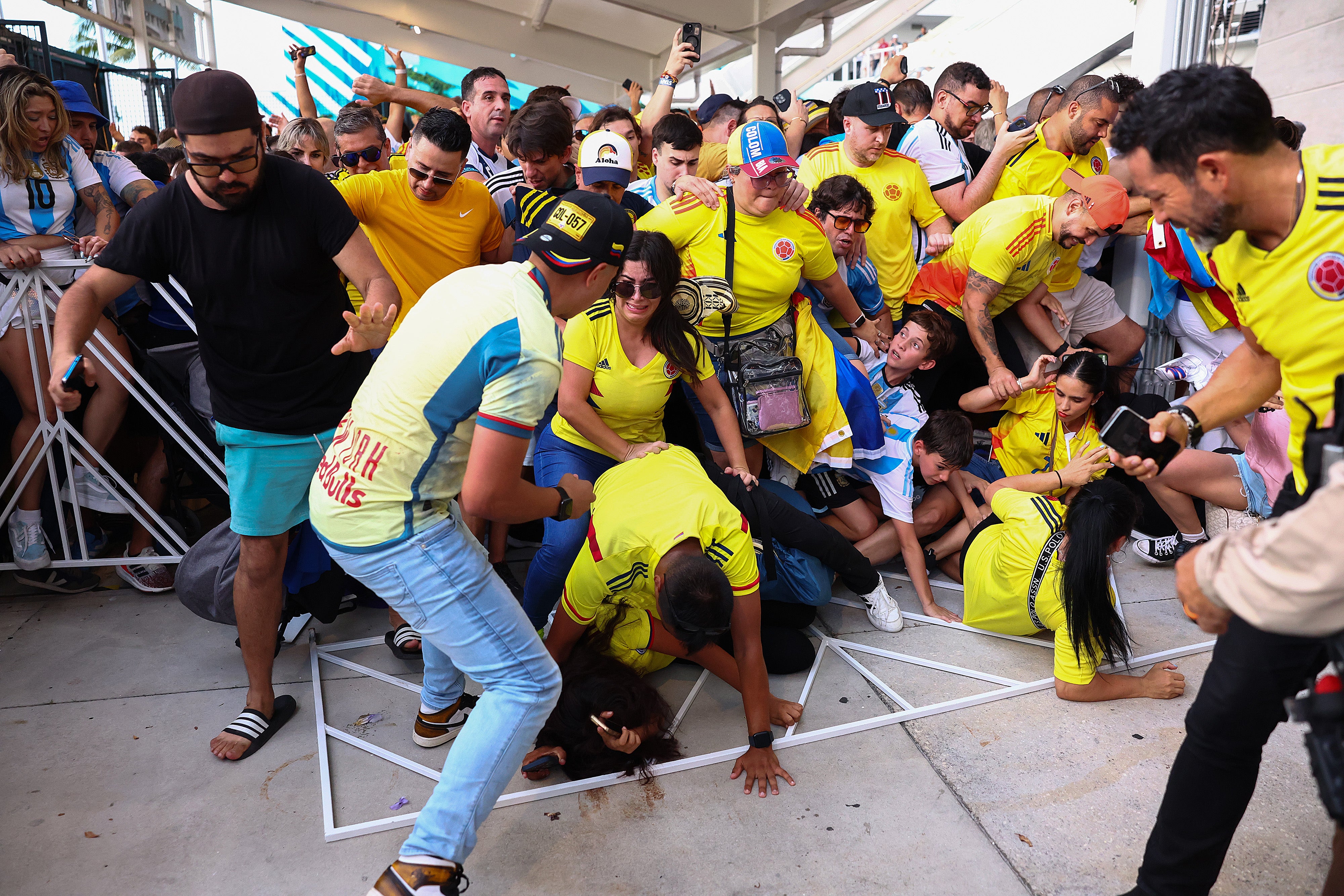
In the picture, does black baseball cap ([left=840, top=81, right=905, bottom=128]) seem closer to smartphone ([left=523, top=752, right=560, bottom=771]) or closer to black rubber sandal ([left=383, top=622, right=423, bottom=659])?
black rubber sandal ([left=383, top=622, right=423, bottom=659])

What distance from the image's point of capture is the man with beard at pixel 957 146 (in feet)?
15.2

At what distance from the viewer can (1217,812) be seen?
183cm

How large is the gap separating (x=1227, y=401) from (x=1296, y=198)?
53 centimetres

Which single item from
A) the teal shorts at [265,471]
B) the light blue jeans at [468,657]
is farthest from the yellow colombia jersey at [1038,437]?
the teal shorts at [265,471]

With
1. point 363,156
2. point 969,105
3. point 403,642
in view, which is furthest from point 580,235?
point 969,105

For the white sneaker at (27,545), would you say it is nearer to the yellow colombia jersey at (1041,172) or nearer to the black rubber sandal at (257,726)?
the black rubber sandal at (257,726)

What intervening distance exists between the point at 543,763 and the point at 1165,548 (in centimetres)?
310

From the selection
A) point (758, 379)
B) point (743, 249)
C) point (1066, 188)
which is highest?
point (1066, 188)

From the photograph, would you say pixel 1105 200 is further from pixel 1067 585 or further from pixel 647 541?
pixel 647 541

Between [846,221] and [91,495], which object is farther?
[846,221]

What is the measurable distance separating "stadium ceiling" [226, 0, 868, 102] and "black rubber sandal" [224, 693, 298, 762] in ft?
35.6

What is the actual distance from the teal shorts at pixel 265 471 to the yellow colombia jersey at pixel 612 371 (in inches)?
38.0

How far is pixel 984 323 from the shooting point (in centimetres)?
432

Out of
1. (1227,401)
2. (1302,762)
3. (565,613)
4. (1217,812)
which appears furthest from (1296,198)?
(565,613)
